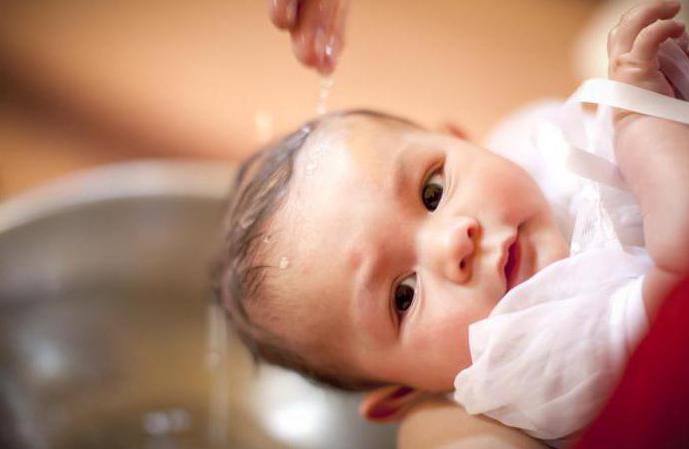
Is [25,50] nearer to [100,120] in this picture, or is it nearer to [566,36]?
[100,120]

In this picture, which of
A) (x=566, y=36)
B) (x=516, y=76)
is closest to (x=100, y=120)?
(x=516, y=76)

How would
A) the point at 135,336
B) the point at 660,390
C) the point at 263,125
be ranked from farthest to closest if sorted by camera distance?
the point at 263,125 → the point at 135,336 → the point at 660,390

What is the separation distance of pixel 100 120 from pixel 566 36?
728 millimetres

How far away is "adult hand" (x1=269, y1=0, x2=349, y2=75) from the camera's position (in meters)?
0.56

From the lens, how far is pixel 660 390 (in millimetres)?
333

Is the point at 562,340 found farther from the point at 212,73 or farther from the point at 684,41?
the point at 212,73

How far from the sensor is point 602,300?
1.62 ft

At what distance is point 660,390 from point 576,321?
16 cm

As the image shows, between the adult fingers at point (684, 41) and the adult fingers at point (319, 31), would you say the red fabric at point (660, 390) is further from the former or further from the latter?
the adult fingers at point (319, 31)

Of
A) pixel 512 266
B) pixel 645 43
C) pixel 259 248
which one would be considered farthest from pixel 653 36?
pixel 259 248

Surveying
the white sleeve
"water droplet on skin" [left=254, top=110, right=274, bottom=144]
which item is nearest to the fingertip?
the white sleeve

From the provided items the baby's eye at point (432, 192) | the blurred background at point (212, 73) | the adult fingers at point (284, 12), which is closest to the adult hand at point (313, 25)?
the adult fingers at point (284, 12)

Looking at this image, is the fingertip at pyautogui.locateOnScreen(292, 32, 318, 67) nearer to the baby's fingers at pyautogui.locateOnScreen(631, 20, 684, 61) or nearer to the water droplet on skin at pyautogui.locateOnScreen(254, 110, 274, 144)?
the baby's fingers at pyautogui.locateOnScreen(631, 20, 684, 61)

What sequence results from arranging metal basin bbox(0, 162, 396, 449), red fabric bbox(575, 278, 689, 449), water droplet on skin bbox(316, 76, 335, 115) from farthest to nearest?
metal basin bbox(0, 162, 396, 449)
water droplet on skin bbox(316, 76, 335, 115)
red fabric bbox(575, 278, 689, 449)
